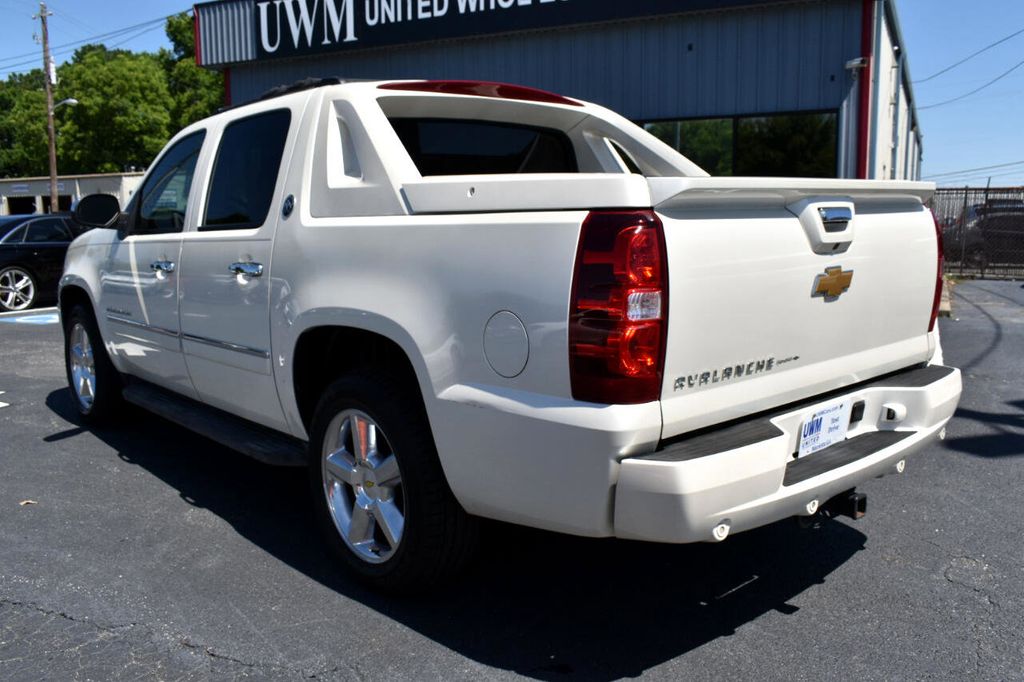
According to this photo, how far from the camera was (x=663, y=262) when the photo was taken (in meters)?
2.49

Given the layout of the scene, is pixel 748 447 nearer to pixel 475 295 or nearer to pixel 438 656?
pixel 475 295

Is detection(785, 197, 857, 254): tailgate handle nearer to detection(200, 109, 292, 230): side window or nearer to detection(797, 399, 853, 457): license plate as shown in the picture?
detection(797, 399, 853, 457): license plate

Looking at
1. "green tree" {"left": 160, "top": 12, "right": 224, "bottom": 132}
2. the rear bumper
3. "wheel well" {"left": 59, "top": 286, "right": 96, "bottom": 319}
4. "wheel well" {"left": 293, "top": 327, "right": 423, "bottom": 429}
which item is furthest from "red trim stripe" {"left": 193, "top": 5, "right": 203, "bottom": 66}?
"green tree" {"left": 160, "top": 12, "right": 224, "bottom": 132}

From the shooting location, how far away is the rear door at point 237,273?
375 centimetres

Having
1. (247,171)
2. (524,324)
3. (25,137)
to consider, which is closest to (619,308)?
(524,324)

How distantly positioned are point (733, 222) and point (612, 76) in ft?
39.5

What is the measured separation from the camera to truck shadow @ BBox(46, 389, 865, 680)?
2.97 metres

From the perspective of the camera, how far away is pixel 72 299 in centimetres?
591

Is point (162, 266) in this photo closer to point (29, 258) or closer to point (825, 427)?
point (825, 427)

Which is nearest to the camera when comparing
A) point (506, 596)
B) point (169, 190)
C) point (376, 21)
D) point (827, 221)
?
point (827, 221)

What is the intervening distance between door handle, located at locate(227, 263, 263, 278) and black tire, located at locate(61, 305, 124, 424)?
2.13 meters

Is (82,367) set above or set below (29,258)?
below

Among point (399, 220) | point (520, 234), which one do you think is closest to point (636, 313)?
point (520, 234)

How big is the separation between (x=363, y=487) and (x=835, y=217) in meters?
1.97
